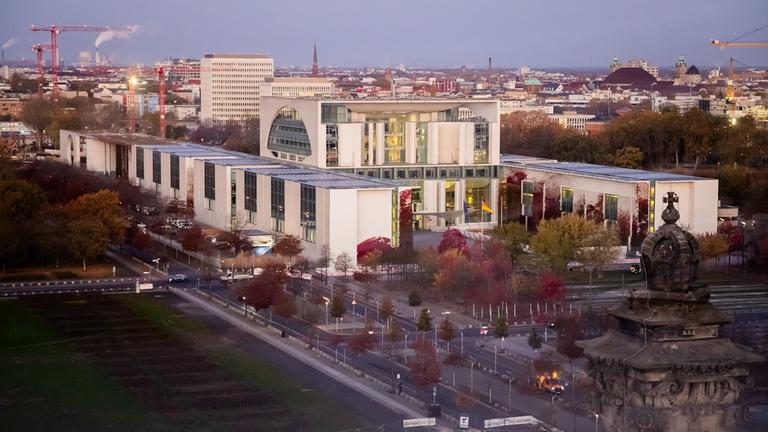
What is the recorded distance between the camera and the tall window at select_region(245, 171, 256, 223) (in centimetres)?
2952

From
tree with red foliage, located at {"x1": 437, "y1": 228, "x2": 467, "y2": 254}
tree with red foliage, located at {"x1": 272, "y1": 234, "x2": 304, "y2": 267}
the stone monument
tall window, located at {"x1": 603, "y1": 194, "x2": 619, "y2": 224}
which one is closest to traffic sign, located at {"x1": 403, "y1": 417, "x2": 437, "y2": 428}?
the stone monument

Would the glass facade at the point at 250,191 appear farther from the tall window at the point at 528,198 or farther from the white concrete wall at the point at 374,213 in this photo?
the tall window at the point at 528,198

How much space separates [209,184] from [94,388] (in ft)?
53.0

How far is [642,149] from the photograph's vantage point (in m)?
39.9

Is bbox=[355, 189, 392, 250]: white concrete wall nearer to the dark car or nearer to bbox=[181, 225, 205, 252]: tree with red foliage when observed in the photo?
the dark car

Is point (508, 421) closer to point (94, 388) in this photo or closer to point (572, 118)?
point (94, 388)

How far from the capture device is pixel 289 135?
33031 millimetres

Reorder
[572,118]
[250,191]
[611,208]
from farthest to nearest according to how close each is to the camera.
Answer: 1. [572,118]
2. [250,191]
3. [611,208]

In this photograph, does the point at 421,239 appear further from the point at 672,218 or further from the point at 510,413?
the point at 672,218

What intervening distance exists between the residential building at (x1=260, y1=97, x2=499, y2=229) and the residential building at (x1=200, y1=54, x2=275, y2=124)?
43816 millimetres

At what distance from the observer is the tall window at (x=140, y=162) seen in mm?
37438

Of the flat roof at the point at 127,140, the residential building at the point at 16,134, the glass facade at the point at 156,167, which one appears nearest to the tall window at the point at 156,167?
the glass facade at the point at 156,167

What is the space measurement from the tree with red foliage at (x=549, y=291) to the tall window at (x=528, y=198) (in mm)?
8658

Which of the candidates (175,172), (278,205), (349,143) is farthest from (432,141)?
(175,172)
